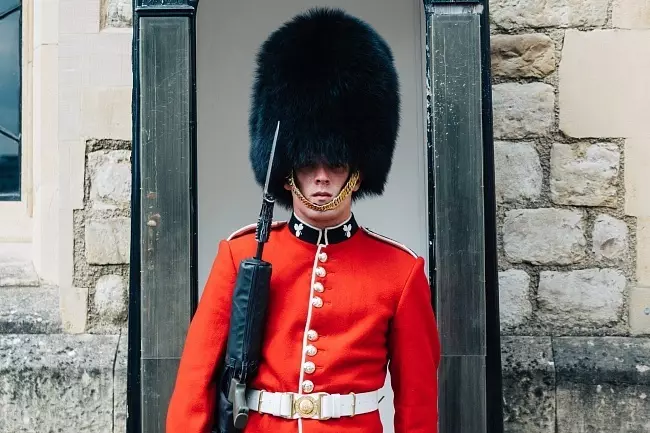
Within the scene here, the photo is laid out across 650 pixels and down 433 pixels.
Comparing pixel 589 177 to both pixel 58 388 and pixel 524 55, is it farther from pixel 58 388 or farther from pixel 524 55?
pixel 58 388

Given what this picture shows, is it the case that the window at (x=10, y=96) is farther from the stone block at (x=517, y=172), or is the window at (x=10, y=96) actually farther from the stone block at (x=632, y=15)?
the stone block at (x=632, y=15)

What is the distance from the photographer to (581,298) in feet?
8.80

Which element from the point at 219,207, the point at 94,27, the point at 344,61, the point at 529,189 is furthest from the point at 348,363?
the point at 94,27

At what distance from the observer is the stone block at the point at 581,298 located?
2680 mm

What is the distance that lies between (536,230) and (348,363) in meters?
1.13

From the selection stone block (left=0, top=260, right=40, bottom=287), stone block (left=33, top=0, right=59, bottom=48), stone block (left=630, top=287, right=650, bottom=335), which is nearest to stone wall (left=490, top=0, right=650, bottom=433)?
stone block (left=630, top=287, right=650, bottom=335)

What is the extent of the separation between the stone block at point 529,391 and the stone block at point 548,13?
108 cm

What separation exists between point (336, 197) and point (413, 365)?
419 millimetres

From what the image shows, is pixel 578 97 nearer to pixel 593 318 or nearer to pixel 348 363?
pixel 593 318

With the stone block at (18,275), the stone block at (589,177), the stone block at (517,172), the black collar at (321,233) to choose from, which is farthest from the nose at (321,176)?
the stone block at (18,275)

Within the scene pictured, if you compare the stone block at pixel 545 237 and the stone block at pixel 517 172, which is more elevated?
the stone block at pixel 517 172

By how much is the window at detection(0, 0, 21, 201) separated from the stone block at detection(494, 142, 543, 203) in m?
1.76

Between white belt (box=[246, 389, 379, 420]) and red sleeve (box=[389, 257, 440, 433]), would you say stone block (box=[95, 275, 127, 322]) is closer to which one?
white belt (box=[246, 389, 379, 420])

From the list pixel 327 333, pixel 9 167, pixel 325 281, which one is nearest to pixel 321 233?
pixel 325 281
